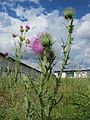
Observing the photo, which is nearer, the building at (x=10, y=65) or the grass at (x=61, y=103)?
the grass at (x=61, y=103)

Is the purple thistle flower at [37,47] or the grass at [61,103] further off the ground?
the purple thistle flower at [37,47]

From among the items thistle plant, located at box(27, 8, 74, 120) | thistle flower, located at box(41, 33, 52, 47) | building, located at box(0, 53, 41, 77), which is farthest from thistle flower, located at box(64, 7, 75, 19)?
building, located at box(0, 53, 41, 77)

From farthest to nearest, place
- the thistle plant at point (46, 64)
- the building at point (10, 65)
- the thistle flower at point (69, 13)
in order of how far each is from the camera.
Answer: the building at point (10, 65), the thistle flower at point (69, 13), the thistle plant at point (46, 64)

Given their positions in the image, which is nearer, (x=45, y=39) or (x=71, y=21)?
(x=45, y=39)

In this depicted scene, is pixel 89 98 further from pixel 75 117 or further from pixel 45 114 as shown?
pixel 45 114

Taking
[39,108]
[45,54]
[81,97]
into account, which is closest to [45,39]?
[45,54]

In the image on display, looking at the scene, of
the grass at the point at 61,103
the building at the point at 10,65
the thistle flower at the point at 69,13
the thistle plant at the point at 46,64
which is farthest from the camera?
the building at the point at 10,65

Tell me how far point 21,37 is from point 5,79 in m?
4.41

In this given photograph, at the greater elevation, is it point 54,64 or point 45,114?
point 54,64

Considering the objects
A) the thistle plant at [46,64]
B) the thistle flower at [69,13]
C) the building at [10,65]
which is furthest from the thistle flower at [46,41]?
the building at [10,65]

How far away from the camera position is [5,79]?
9.88 metres

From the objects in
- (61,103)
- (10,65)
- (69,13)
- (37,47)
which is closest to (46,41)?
(37,47)

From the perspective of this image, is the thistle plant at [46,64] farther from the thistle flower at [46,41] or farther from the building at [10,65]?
the building at [10,65]

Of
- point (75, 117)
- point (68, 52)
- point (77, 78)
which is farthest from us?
point (77, 78)
